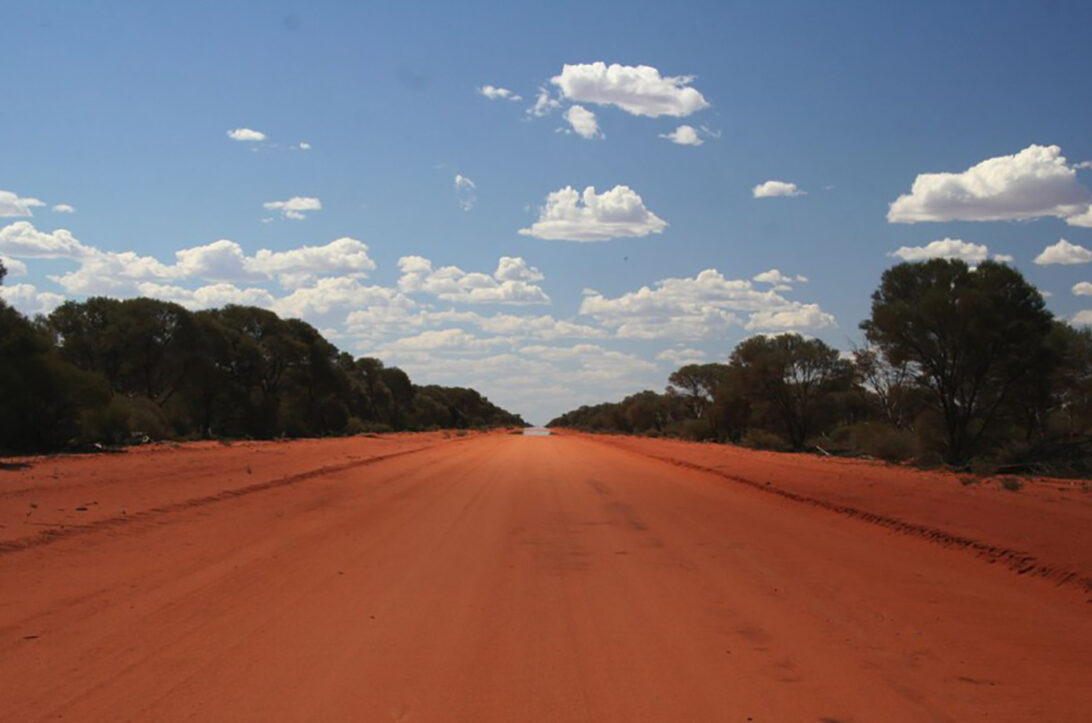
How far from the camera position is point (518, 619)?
791 cm

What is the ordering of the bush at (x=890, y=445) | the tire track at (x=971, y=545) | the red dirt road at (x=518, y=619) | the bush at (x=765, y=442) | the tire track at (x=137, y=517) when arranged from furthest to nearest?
the bush at (x=765, y=442) < the bush at (x=890, y=445) < the tire track at (x=137, y=517) < the tire track at (x=971, y=545) < the red dirt road at (x=518, y=619)

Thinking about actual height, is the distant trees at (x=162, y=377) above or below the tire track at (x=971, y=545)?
above

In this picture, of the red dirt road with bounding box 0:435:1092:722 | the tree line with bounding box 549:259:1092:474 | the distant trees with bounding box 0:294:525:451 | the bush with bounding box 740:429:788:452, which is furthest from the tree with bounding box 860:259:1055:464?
the distant trees with bounding box 0:294:525:451

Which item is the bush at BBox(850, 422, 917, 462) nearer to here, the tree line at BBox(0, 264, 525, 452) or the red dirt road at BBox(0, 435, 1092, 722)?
the red dirt road at BBox(0, 435, 1092, 722)

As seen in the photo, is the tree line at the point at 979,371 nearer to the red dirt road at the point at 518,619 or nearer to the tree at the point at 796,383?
the tree at the point at 796,383

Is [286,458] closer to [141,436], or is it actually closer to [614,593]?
[141,436]

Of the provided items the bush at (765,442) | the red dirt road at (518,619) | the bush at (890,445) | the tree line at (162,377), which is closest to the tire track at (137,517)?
the red dirt road at (518,619)

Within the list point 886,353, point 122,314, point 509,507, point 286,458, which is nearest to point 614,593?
point 509,507

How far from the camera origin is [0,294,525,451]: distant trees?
3152 centimetres

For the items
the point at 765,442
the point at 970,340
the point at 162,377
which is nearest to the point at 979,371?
the point at 970,340

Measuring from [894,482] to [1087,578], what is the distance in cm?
1364

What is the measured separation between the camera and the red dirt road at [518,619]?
5734 millimetres

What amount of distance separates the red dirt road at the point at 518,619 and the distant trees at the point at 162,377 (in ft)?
59.0

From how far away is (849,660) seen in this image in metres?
6.79
